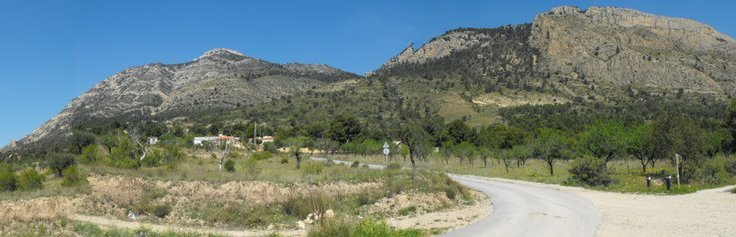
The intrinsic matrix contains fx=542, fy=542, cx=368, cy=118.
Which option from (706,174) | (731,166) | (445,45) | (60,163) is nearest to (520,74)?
(445,45)

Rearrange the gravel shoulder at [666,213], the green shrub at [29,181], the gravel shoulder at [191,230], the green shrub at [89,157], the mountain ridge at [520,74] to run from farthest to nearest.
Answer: the mountain ridge at [520,74], the green shrub at [89,157], the green shrub at [29,181], the gravel shoulder at [191,230], the gravel shoulder at [666,213]

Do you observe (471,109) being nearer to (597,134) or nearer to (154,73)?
(597,134)

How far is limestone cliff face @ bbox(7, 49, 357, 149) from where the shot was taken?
5527 inches

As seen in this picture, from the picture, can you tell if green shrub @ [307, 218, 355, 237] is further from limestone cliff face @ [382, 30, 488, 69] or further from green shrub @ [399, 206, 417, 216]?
limestone cliff face @ [382, 30, 488, 69]

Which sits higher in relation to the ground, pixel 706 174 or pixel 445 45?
pixel 445 45

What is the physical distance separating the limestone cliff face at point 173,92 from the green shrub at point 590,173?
103 m

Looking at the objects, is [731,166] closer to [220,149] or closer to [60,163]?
[220,149]

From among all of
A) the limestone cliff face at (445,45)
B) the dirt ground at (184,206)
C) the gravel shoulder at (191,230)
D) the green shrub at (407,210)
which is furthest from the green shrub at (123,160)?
the limestone cliff face at (445,45)

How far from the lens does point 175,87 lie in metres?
176

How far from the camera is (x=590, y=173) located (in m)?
35.3

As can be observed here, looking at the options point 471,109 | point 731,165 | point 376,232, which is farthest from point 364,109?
point 376,232

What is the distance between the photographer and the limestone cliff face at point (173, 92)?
140m

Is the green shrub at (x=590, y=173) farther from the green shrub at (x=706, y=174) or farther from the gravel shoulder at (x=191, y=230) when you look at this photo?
the gravel shoulder at (x=191, y=230)

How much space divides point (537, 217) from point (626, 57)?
5195 inches
